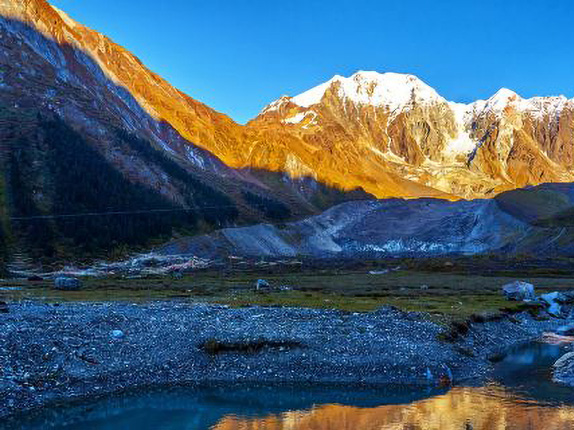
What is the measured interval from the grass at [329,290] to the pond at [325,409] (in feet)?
67.8

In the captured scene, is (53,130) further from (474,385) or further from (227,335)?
(474,385)

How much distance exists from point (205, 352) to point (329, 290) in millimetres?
50565

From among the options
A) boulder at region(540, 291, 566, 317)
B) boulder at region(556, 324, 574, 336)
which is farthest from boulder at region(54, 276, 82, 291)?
boulder at region(540, 291, 566, 317)

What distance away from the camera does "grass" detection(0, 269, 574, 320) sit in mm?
63350

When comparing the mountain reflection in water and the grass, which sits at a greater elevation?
the grass

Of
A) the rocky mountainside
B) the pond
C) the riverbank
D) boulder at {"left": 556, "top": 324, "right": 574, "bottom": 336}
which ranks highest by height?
the rocky mountainside

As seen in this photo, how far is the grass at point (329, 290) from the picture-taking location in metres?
63.4

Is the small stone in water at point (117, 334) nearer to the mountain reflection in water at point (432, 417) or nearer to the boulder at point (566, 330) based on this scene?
the mountain reflection in water at point (432, 417)

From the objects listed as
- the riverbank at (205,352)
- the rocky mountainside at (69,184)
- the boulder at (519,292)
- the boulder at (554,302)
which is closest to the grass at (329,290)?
the boulder at (519,292)

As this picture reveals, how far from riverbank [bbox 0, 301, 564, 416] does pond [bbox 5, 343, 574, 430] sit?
167 centimetres

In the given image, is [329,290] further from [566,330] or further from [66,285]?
[66,285]

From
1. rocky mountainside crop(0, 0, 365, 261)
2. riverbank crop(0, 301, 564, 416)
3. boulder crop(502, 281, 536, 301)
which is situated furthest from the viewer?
rocky mountainside crop(0, 0, 365, 261)

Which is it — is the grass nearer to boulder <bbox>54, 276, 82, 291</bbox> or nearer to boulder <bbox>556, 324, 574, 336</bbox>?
boulder <bbox>54, 276, 82, 291</bbox>

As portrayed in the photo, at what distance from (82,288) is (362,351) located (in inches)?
2188
